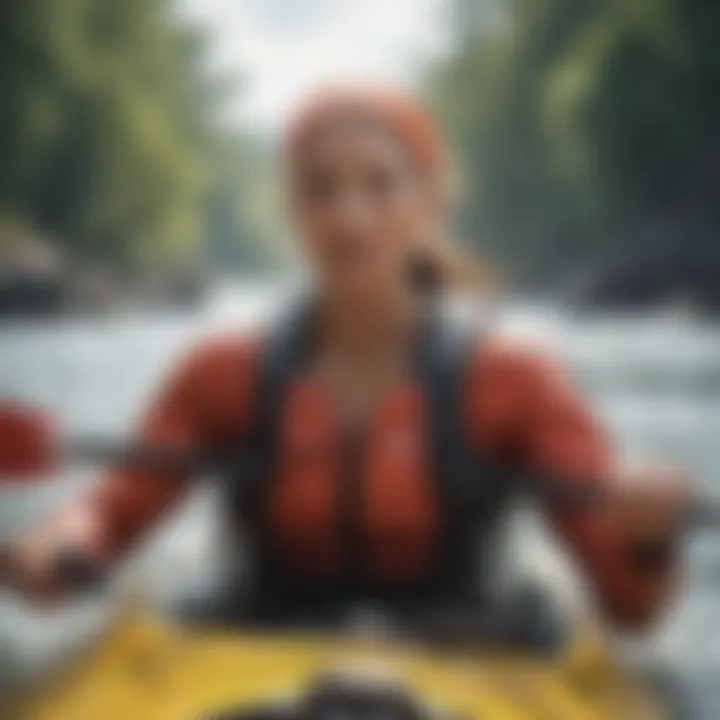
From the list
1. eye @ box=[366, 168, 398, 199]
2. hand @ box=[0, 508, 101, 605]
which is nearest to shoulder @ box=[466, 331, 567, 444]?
eye @ box=[366, 168, 398, 199]

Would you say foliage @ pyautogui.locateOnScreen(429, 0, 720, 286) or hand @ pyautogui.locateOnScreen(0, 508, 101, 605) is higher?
foliage @ pyautogui.locateOnScreen(429, 0, 720, 286)

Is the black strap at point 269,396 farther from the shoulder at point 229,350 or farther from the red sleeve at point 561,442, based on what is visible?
the red sleeve at point 561,442

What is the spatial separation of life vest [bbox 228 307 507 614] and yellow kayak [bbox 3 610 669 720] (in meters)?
0.04

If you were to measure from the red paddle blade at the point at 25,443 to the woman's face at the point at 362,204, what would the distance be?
19 cm

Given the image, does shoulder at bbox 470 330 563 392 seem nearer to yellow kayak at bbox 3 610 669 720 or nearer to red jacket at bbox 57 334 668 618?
red jacket at bbox 57 334 668 618

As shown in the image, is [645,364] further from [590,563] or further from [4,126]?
[4,126]

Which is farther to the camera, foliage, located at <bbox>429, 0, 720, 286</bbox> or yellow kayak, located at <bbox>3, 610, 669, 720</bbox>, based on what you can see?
foliage, located at <bbox>429, 0, 720, 286</bbox>

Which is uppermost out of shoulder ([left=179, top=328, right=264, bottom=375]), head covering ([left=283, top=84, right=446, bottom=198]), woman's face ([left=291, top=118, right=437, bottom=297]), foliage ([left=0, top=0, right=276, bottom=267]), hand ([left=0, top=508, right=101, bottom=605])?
foliage ([left=0, top=0, right=276, bottom=267])

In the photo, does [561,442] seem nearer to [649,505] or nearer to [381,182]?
[649,505]

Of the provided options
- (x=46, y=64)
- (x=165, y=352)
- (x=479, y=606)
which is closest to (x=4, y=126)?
(x=46, y=64)

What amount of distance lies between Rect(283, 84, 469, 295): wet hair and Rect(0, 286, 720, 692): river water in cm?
5

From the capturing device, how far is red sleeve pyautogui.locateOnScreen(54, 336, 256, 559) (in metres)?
0.94

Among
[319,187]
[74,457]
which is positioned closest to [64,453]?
[74,457]

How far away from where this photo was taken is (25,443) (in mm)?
938
